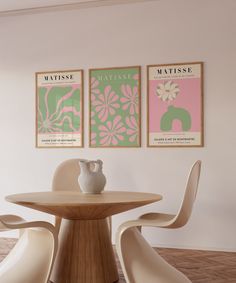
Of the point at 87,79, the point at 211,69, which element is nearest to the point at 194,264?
the point at 211,69

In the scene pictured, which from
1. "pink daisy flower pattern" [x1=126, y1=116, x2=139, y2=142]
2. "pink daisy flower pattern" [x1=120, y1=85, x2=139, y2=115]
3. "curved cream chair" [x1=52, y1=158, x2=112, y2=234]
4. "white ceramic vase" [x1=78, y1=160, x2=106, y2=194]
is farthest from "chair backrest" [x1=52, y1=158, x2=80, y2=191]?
"pink daisy flower pattern" [x1=120, y1=85, x2=139, y2=115]

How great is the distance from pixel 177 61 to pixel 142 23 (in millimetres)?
575

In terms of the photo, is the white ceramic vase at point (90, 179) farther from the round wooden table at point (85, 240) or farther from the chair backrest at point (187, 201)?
the chair backrest at point (187, 201)

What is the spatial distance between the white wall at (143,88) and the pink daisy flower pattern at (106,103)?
0.14m

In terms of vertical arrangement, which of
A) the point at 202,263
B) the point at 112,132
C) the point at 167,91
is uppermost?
the point at 167,91

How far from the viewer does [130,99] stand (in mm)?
4777

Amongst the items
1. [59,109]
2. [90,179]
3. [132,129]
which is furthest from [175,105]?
[90,179]

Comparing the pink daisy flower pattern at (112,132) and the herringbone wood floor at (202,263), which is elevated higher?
the pink daisy flower pattern at (112,132)

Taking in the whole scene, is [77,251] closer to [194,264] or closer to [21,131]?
[194,264]

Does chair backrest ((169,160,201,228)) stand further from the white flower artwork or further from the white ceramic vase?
the white flower artwork

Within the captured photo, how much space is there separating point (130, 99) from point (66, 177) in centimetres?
118

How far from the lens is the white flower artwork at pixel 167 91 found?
4645 millimetres

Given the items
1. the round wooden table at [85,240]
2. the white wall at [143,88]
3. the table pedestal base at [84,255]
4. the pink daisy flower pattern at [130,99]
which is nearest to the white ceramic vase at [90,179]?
the round wooden table at [85,240]

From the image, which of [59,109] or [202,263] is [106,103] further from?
[202,263]
